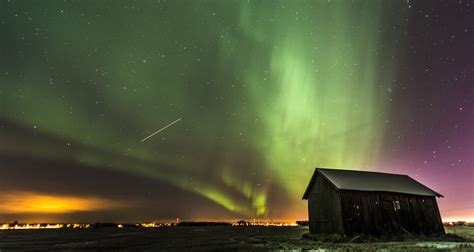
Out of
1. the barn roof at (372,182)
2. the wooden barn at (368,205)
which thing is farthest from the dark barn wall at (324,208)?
the barn roof at (372,182)

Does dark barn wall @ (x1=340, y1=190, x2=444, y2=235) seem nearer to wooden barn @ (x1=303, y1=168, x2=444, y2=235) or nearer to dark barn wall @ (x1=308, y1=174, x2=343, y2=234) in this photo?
wooden barn @ (x1=303, y1=168, x2=444, y2=235)

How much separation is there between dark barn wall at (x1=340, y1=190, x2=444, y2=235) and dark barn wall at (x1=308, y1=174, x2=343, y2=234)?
3.15ft

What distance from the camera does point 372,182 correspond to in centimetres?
3375

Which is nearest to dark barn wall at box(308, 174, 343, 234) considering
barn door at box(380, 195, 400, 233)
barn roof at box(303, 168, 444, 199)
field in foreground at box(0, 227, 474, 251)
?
barn roof at box(303, 168, 444, 199)

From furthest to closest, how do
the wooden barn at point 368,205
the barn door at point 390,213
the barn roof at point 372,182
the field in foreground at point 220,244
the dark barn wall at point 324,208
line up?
1. the barn roof at point 372,182
2. the dark barn wall at point 324,208
3. the barn door at point 390,213
4. the wooden barn at point 368,205
5. the field in foreground at point 220,244

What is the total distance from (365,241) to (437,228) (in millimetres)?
11480

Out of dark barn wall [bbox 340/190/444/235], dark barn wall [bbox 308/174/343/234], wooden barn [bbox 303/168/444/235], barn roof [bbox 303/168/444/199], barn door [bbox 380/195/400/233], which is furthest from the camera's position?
barn roof [bbox 303/168/444/199]

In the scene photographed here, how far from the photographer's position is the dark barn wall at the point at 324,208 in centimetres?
3083

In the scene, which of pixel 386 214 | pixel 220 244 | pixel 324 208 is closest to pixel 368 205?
pixel 386 214

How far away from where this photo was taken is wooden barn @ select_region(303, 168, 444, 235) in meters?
30.1

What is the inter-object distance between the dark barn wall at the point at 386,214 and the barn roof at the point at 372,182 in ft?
1.85

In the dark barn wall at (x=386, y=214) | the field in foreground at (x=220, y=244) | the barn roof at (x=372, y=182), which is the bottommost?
the field in foreground at (x=220, y=244)

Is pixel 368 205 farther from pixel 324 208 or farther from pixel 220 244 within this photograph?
pixel 220 244

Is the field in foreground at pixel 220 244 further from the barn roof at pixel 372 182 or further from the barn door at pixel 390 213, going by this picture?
the barn roof at pixel 372 182
